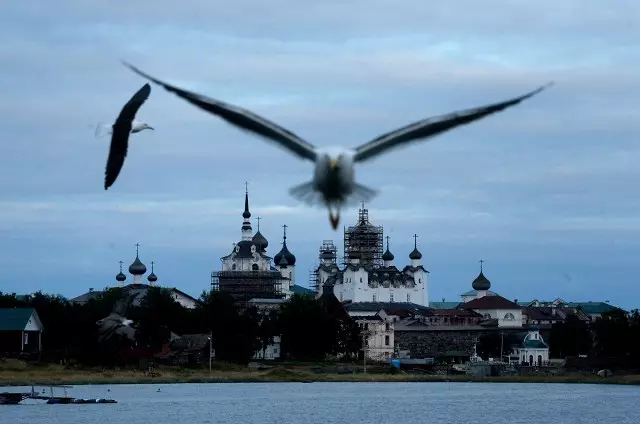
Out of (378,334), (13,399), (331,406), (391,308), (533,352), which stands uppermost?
(391,308)

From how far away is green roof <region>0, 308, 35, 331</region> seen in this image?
10794 cm

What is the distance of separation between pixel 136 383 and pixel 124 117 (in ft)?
314

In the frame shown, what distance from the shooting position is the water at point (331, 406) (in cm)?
7269

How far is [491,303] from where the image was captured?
188m

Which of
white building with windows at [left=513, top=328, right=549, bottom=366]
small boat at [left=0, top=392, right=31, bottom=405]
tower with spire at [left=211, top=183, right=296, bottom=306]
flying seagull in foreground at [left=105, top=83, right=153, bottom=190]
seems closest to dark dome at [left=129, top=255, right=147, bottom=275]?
tower with spire at [left=211, top=183, right=296, bottom=306]

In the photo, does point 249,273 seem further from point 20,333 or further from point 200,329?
point 20,333

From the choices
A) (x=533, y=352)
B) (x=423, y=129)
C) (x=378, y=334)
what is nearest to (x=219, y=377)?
(x=378, y=334)

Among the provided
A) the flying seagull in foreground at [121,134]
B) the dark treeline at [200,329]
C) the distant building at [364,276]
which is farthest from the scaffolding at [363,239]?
the flying seagull in foreground at [121,134]

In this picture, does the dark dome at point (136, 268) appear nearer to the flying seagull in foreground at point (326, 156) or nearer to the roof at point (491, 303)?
the roof at point (491, 303)

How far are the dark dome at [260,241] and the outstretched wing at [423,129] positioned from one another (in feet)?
591

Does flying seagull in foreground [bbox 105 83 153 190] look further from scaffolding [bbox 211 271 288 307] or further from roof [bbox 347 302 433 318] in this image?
scaffolding [bbox 211 271 288 307]

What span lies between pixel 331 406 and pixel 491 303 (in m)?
106

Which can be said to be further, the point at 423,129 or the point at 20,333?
the point at 20,333

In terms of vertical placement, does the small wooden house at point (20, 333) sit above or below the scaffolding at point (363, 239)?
below
